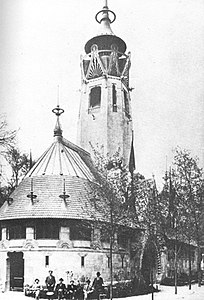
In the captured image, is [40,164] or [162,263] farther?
[162,263]

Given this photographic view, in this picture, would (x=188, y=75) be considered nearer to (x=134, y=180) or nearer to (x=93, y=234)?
(x=134, y=180)

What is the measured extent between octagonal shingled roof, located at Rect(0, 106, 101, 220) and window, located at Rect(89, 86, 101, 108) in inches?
86.4

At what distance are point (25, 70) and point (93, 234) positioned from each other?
377 cm

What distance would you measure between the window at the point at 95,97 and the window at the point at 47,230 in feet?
14.9

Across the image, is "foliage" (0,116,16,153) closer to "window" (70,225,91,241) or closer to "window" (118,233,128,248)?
"window" (70,225,91,241)

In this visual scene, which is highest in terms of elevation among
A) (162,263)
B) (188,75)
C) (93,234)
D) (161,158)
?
(188,75)

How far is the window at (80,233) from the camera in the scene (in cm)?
798

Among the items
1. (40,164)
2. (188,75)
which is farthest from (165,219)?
(188,75)

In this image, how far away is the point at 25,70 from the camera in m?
5.17

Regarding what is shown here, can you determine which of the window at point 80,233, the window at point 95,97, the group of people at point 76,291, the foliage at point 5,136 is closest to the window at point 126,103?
the window at point 95,97

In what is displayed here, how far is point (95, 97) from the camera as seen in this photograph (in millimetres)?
12008

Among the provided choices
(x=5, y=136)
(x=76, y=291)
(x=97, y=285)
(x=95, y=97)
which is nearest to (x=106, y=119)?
(x=95, y=97)

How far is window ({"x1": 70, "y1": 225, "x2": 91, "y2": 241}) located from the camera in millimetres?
7980

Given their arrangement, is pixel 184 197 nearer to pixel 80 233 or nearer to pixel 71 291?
pixel 80 233
